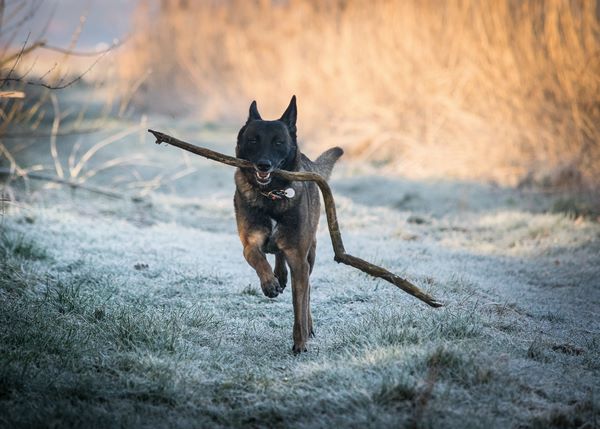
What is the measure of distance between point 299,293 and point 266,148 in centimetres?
110

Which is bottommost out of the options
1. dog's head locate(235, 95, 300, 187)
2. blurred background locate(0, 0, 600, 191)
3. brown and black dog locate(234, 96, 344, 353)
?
brown and black dog locate(234, 96, 344, 353)

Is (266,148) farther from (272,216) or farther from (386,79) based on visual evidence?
(386,79)

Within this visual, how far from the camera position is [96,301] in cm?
497

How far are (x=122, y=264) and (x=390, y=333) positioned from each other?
3.29 meters

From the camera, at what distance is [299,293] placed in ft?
14.3

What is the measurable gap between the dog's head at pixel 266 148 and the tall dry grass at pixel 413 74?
3.01 m

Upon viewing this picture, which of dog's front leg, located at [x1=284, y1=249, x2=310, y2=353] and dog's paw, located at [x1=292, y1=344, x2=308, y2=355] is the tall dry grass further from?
dog's paw, located at [x1=292, y1=344, x2=308, y2=355]

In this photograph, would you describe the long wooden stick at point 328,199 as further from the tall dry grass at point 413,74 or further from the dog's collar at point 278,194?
the tall dry grass at point 413,74

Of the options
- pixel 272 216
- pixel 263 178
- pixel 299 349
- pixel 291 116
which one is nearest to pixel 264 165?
pixel 263 178

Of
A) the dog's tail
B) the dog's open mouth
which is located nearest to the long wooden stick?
the dog's open mouth

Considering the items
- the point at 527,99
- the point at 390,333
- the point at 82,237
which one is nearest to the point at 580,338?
the point at 390,333

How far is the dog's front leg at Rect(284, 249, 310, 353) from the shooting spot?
14.2 ft

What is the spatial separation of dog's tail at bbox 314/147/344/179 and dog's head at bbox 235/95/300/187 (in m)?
0.91

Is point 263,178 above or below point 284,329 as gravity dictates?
above
